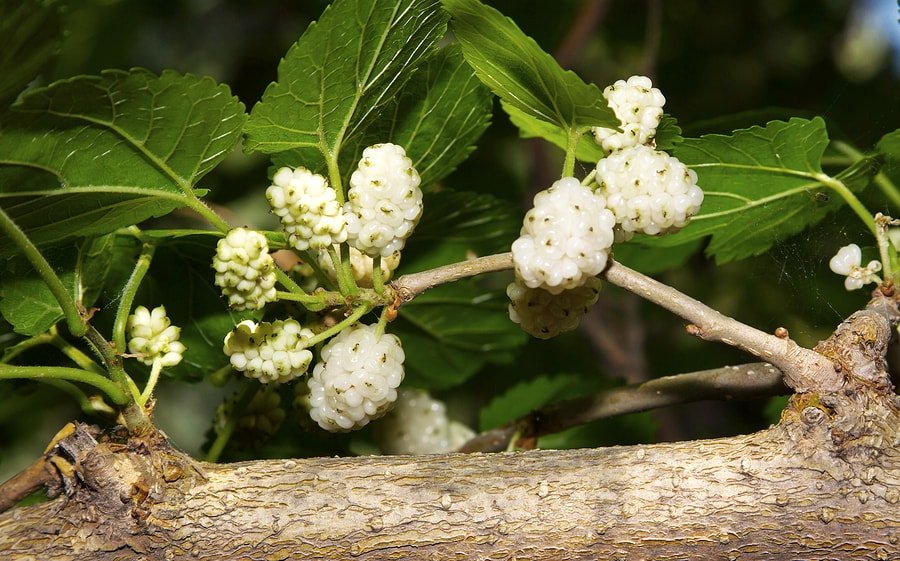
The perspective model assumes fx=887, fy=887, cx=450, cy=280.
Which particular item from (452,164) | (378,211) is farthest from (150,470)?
(452,164)

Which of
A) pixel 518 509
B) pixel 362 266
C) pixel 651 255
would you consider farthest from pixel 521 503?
pixel 651 255

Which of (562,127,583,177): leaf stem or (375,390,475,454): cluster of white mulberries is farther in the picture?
(375,390,475,454): cluster of white mulberries

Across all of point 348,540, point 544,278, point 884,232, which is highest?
point 884,232

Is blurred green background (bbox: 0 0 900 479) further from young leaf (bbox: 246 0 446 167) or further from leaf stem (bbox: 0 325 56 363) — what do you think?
young leaf (bbox: 246 0 446 167)

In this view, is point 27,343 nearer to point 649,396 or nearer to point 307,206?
point 307,206

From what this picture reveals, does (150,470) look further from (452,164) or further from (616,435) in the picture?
(616,435)

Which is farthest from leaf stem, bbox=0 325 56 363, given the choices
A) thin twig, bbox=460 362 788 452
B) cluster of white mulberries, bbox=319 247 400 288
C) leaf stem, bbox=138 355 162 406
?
thin twig, bbox=460 362 788 452

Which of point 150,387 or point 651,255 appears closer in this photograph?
point 150,387
